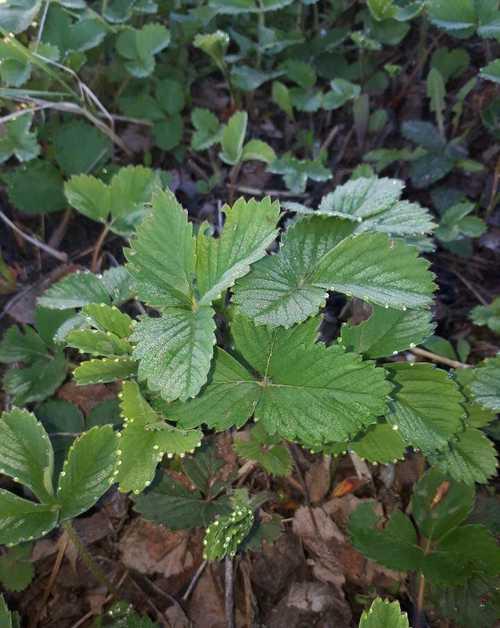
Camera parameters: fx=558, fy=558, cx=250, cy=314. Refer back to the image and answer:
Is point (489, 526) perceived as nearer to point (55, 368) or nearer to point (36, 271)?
point (55, 368)

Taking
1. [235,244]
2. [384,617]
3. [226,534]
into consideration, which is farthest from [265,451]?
[235,244]

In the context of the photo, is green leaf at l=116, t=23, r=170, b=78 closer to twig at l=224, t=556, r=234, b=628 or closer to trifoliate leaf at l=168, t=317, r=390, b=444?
trifoliate leaf at l=168, t=317, r=390, b=444

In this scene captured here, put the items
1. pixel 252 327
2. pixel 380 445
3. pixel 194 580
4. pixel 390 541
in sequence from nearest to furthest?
pixel 252 327
pixel 380 445
pixel 390 541
pixel 194 580

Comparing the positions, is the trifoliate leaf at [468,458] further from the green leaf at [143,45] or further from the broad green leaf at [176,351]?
the green leaf at [143,45]

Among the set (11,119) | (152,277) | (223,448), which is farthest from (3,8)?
(223,448)

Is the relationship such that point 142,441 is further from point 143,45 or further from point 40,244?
point 143,45

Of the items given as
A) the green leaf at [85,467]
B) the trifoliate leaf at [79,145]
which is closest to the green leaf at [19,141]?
the trifoliate leaf at [79,145]
